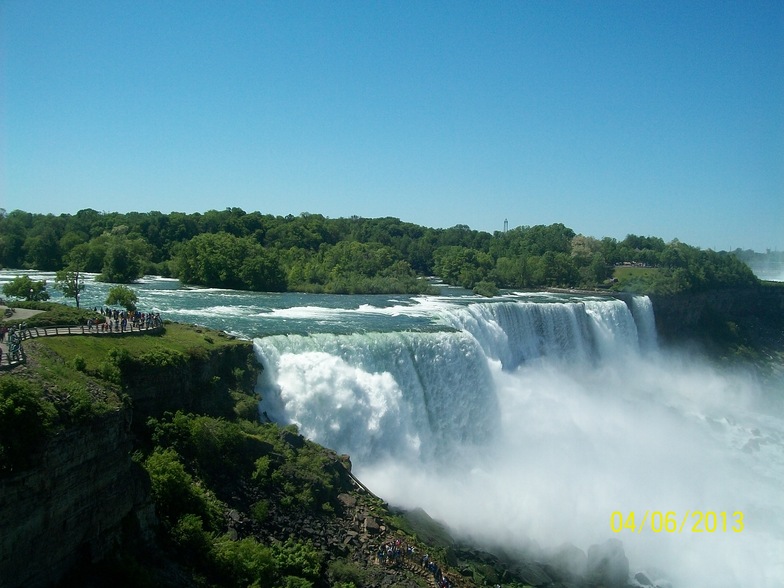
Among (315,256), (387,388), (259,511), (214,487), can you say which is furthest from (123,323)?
(315,256)

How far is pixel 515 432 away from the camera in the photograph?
25391 mm

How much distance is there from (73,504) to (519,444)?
17.3 meters

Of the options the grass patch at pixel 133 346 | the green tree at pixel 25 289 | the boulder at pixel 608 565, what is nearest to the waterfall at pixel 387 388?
the grass patch at pixel 133 346

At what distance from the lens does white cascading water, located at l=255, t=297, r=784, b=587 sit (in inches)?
782

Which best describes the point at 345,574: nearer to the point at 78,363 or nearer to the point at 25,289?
the point at 78,363

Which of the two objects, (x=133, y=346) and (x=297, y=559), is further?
(x=133, y=346)

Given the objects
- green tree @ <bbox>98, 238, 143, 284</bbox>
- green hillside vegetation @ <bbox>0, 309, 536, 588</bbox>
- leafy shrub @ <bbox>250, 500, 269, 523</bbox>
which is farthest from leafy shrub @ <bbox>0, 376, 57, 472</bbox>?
green tree @ <bbox>98, 238, 143, 284</bbox>

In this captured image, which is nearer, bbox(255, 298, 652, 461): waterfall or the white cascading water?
the white cascading water

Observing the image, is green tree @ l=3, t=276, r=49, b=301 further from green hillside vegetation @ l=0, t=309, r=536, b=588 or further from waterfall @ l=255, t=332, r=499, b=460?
waterfall @ l=255, t=332, r=499, b=460

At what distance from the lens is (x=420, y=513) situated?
18547 mm

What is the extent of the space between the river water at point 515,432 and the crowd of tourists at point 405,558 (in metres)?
3.77
